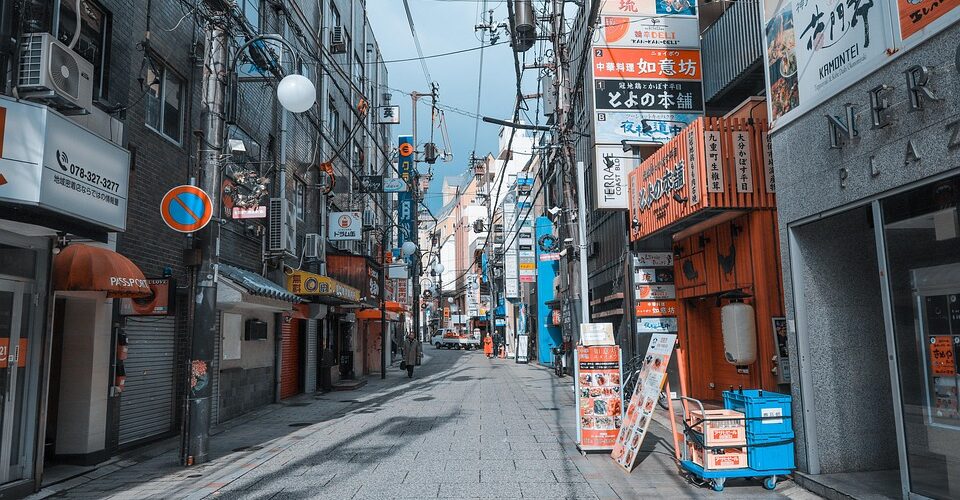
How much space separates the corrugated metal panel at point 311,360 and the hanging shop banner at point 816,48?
1553 centimetres

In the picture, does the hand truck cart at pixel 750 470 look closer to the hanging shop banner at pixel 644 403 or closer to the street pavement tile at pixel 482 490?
the hanging shop banner at pixel 644 403

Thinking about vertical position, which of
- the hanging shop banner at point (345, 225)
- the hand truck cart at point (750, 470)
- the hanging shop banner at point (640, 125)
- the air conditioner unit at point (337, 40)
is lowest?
the hand truck cart at point (750, 470)

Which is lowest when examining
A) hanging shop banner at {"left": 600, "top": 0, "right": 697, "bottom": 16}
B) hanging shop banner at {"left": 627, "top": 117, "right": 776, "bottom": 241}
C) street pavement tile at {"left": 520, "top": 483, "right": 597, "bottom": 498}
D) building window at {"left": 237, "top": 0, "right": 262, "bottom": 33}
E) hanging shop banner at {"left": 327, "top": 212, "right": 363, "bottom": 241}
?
street pavement tile at {"left": 520, "top": 483, "right": 597, "bottom": 498}

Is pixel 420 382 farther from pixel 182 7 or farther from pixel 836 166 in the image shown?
pixel 836 166

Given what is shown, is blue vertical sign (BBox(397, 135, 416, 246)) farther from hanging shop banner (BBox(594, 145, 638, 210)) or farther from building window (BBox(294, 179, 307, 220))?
hanging shop banner (BBox(594, 145, 638, 210))

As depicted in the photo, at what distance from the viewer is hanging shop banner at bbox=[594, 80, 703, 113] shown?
12.9 metres

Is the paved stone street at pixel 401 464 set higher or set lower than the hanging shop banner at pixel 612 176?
lower

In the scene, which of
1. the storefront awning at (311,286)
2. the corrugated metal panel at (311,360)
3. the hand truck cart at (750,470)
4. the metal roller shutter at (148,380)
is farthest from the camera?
the corrugated metal panel at (311,360)

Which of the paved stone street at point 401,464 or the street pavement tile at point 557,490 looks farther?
the paved stone street at point 401,464

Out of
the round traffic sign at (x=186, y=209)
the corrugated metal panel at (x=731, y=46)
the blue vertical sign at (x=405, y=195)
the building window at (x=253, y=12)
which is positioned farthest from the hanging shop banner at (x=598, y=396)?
the blue vertical sign at (x=405, y=195)

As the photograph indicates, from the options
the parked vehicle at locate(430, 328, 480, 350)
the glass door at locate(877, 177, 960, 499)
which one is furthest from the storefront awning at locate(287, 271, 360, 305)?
the parked vehicle at locate(430, 328, 480, 350)

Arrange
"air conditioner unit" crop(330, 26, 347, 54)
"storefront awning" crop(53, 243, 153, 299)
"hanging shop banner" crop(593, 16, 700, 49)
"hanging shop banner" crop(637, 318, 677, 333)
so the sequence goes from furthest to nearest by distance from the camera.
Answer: "air conditioner unit" crop(330, 26, 347, 54)
"hanging shop banner" crop(637, 318, 677, 333)
"hanging shop banner" crop(593, 16, 700, 49)
"storefront awning" crop(53, 243, 153, 299)

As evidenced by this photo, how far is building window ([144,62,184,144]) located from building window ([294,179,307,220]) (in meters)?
7.07

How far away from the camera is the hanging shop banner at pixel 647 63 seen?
13.0m
